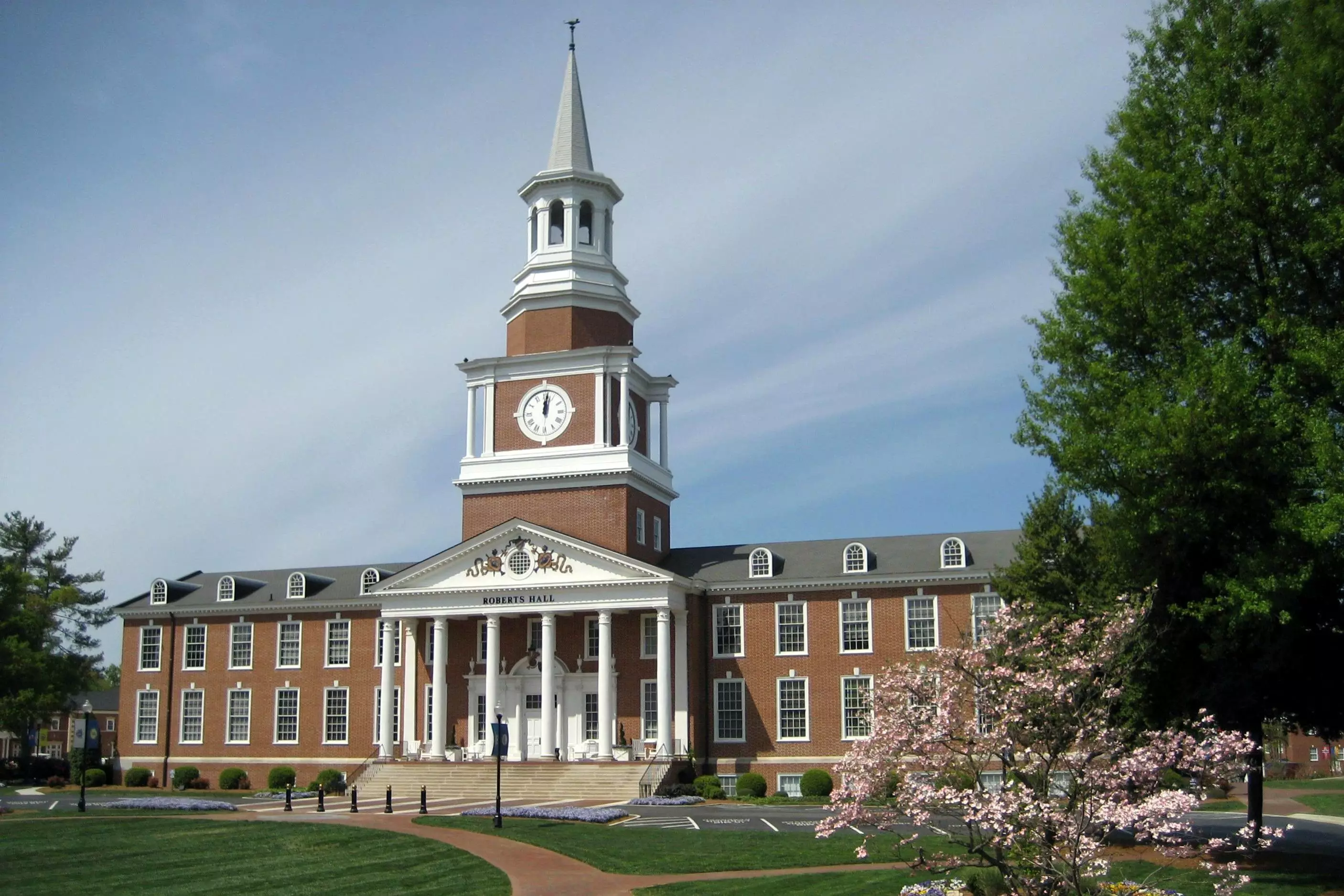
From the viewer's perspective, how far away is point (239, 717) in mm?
54906

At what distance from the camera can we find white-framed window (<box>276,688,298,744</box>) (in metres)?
53.9

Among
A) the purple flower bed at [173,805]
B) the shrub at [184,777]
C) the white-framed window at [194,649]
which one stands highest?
the white-framed window at [194,649]

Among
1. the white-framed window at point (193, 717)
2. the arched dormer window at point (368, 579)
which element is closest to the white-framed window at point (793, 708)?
the arched dormer window at point (368, 579)

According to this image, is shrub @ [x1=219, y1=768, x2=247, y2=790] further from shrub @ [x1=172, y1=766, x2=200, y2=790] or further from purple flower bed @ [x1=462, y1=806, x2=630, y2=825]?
purple flower bed @ [x1=462, y1=806, x2=630, y2=825]

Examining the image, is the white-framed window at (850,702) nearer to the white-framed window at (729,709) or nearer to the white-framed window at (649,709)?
the white-framed window at (729,709)

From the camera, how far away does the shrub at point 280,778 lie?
51.4 meters

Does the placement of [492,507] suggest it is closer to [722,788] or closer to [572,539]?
[572,539]

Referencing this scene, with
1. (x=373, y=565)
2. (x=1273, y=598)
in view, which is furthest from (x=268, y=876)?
(x=373, y=565)

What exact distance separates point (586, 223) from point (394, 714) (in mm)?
21979

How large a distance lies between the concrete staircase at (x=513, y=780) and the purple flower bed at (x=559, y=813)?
5.65 meters

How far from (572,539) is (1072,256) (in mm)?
26465

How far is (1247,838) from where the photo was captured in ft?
52.7

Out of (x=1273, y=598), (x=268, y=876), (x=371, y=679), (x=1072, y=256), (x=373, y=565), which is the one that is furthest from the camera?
(x=373, y=565)

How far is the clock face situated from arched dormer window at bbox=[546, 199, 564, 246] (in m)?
6.73
